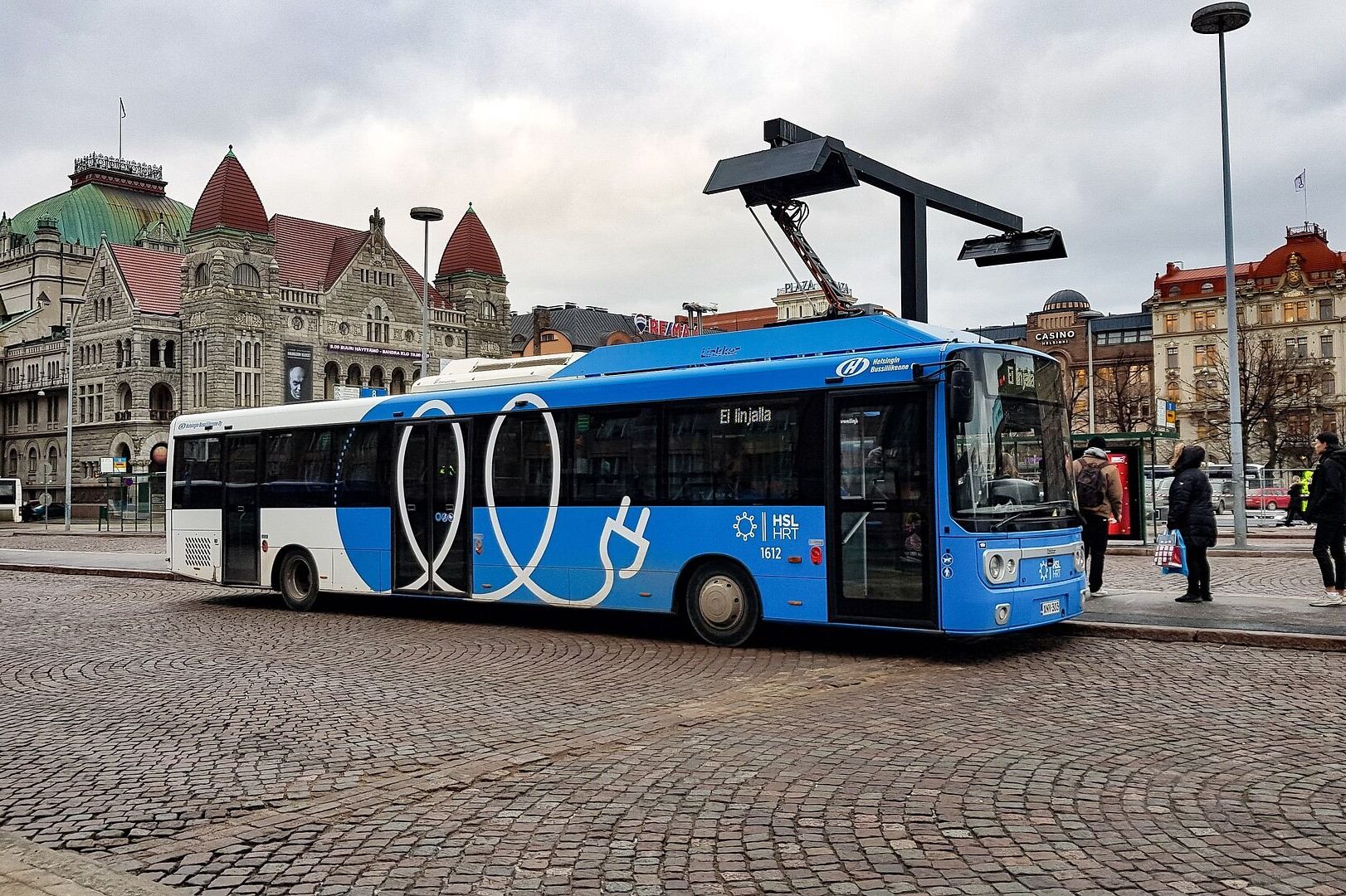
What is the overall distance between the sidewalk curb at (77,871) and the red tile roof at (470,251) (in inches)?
3963

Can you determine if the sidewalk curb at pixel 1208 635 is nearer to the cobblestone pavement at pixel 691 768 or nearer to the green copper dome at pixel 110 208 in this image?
the cobblestone pavement at pixel 691 768

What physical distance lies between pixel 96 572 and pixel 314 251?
244 ft

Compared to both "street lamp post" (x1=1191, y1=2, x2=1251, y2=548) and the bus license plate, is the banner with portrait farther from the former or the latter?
the bus license plate

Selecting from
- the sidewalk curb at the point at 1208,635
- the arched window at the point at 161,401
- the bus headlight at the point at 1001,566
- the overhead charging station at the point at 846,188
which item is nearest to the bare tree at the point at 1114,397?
the overhead charging station at the point at 846,188

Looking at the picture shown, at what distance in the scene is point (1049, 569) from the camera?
11234mm

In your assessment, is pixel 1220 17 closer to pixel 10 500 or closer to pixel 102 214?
pixel 10 500

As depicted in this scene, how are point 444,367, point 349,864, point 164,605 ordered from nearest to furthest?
point 349,864
point 444,367
point 164,605

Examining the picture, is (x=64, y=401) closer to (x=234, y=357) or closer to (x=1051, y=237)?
(x=234, y=357)

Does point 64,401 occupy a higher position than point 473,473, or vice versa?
point 64,401

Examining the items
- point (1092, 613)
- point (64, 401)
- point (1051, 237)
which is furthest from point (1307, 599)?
point (64, 401)

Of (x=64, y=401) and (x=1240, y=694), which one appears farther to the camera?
(x=64, y=401)

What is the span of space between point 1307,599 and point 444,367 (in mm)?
10723

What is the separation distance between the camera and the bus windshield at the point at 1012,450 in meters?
10.6

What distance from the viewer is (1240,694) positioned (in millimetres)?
8852
